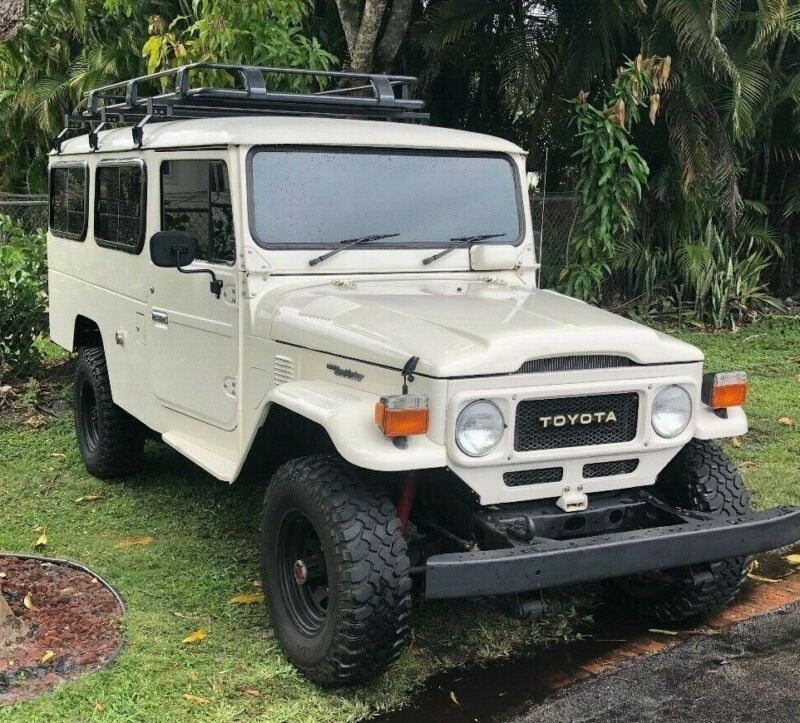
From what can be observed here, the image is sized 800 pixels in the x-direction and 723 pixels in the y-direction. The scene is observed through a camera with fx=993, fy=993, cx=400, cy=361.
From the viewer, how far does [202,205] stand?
4.63 meters

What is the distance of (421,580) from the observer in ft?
12.7

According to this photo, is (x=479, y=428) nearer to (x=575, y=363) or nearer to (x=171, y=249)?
(x=575, y=363)

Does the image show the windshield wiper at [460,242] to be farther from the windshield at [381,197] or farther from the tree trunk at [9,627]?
the tree trunk at [9,627]

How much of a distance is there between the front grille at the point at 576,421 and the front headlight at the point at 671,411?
10cm

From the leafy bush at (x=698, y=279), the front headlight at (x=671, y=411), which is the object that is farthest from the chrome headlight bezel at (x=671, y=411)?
the leafy bush at (x=698, y=279)

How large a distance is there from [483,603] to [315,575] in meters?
1.00

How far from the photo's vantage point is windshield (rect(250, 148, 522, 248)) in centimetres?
440

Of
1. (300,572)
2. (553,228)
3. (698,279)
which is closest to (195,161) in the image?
(300,572)

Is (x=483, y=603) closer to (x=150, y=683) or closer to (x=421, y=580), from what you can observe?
(x=421, y=580)

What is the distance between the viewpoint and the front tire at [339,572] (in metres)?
3.39

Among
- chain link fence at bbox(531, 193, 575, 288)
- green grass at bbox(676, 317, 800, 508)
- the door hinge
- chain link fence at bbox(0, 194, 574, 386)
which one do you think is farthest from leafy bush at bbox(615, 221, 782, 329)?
the door hinge

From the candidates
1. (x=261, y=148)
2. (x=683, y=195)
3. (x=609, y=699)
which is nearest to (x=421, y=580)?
(x=609, y=699)

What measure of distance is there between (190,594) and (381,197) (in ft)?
6.59

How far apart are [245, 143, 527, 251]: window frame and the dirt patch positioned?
172 cm
